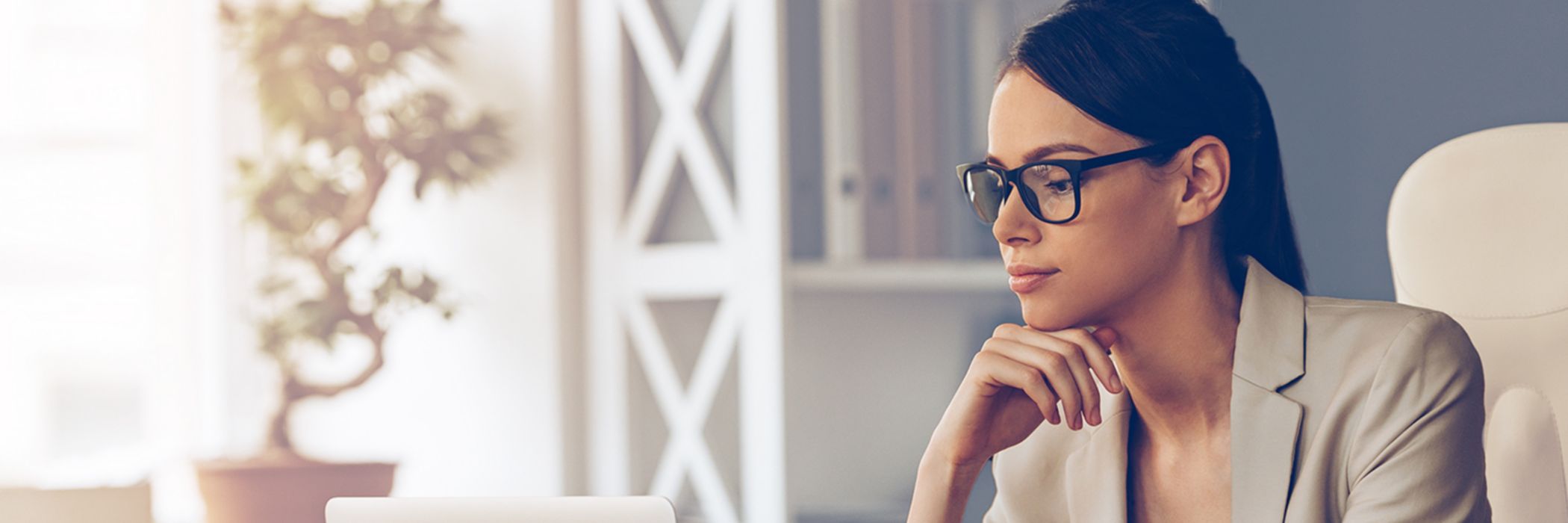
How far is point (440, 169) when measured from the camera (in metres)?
3.19

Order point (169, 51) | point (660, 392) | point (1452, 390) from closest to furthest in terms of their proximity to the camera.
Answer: point (1452, 390) < point (660, 392) < point (169, 51)

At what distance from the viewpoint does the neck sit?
1369 mm

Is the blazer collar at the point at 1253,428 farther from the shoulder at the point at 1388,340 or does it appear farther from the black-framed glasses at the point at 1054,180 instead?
the black-framed glasses at the point at 1054,180

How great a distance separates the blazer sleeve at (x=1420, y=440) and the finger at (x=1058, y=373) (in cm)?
23

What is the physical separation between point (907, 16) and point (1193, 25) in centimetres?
163

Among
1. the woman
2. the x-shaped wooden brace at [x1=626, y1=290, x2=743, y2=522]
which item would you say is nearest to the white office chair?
the woman

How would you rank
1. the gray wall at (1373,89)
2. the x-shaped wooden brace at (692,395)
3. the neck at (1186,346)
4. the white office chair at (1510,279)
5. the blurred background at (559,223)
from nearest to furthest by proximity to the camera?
the neck at (1186,346), the white office chair at (1510,279), the gray wall at (1373,89), the blurred background at (559,223), the x-shaped wooden brace at (692,395)

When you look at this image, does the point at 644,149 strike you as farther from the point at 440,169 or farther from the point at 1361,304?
the point at 1361,304

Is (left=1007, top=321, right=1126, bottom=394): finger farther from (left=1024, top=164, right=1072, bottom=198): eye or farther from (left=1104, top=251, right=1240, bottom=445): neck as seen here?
(left=1024, top=164, right=1072, bottom=198): eye

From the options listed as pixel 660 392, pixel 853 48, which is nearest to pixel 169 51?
pixel 660 392

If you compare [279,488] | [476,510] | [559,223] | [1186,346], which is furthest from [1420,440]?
[279,488]

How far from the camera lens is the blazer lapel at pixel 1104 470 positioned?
1371mm

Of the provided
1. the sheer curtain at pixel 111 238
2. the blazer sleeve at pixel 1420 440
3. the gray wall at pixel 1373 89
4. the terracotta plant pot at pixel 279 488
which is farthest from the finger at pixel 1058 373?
the sheer curtain at pixel 111 238

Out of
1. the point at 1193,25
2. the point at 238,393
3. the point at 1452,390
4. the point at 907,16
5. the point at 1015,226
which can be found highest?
the point at 907,16
